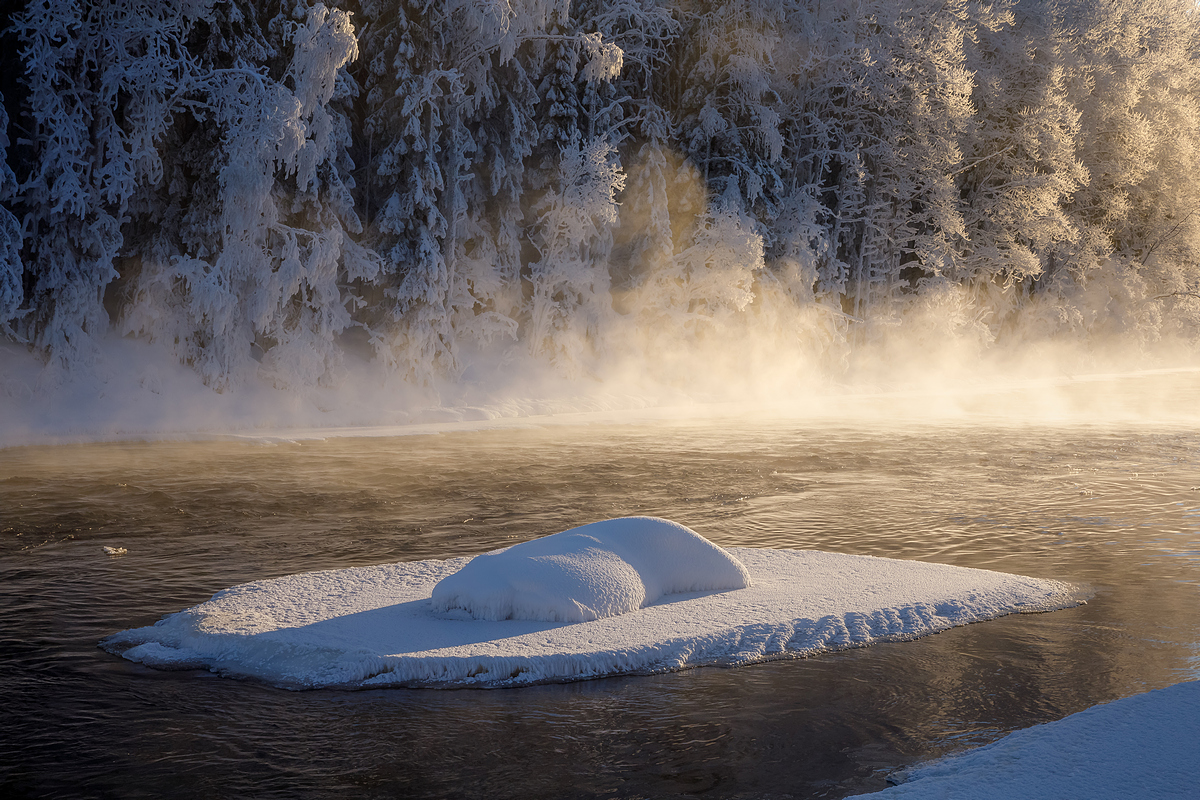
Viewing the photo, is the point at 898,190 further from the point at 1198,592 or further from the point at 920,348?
the point at 1198,592

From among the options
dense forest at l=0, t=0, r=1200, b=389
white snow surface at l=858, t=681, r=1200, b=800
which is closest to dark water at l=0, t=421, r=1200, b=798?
white snow surface at l=858, t=681, r=1200, b=800

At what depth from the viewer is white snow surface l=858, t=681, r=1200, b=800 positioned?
5465 millimetres

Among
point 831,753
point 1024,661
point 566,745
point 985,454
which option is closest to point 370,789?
point 566,745

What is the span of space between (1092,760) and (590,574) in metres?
4.29

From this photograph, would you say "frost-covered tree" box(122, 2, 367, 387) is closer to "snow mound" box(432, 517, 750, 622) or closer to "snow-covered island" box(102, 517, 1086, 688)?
"snow-covered island" box(102, 517, 1086, 688)

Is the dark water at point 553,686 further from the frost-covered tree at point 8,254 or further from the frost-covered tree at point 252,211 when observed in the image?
the frost-covered tree at point 252,211

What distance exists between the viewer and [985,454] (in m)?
21.0

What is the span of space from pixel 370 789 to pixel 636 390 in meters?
24.2

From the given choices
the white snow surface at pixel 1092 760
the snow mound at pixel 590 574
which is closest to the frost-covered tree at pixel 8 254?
the snow mound at pixel 590 574

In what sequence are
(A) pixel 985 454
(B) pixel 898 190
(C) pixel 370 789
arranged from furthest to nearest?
(B) pixel 898 190, (A) pixel 985 454, (C) pixel 370 789

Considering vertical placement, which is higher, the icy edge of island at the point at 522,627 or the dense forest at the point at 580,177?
the dense forest at the point at 580,177

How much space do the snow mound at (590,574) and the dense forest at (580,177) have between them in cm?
1433

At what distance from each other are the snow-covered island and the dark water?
0.26 m

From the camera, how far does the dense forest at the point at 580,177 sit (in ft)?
69.8
